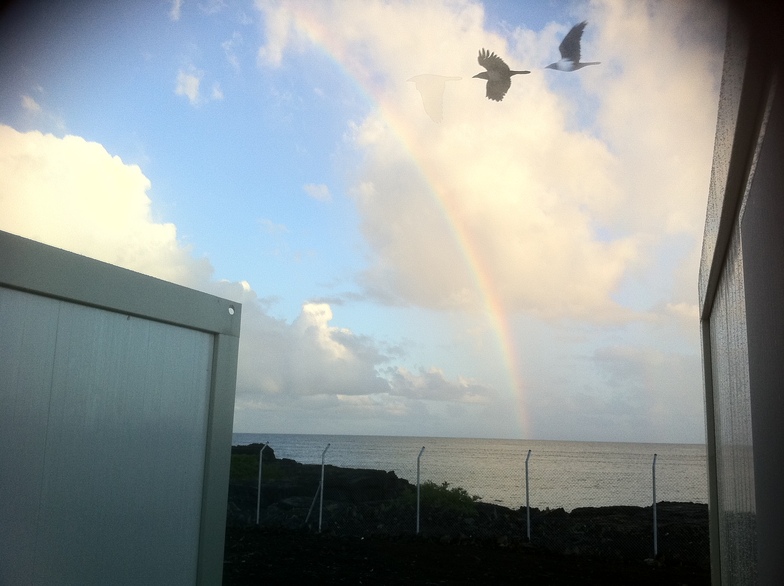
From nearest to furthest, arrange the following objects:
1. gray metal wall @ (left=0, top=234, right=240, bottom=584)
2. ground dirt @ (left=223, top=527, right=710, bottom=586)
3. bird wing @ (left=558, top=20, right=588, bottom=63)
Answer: gray metal wall @ (left=0, top=234, right=240, bottom=584)
bird wing @ (left=558, top=20, right=588, bottom=63)
ground dirt @ (left=223, top=527, right=710, bottom=586)

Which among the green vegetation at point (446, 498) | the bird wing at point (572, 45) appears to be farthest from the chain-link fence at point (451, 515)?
the bird wing at point (572, 45)

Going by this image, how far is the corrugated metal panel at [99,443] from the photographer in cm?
430

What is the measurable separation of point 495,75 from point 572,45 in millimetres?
1005

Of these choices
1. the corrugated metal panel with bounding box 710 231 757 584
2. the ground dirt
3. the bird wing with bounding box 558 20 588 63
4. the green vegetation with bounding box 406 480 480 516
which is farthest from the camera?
the green vegetation with bounding box 406 480 480 516

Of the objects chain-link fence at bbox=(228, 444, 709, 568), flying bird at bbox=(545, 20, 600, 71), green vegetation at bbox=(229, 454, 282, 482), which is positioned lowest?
chain-link fence at bbox=(228, 444, 709, 568)

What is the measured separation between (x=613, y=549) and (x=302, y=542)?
16.9 feet

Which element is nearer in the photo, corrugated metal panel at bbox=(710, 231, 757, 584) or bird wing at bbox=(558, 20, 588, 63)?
corrugated metal panel at bbox=(710, 231, 757, 584)

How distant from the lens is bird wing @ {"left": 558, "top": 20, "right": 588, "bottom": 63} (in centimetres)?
499

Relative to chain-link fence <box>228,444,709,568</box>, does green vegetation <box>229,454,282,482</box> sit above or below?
above

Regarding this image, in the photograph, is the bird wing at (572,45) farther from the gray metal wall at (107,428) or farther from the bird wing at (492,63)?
the gray metal wall at (107,428)

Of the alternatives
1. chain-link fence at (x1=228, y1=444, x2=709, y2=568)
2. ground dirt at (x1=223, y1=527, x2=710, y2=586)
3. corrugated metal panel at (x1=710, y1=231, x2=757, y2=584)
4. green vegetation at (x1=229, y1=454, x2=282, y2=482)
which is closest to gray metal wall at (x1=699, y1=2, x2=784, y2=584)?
→ corrugated metal panel at (x1=710, y1=231, x2=757, y2=584)

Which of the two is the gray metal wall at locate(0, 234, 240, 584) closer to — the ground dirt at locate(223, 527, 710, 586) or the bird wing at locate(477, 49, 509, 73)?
the bird wing at locate(477, 49, 509, 73)

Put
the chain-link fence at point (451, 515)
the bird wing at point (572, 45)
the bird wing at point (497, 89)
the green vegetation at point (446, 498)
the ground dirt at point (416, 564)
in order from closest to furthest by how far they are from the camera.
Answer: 1. the bird wing at point (572, 45)
2. the bird wing at point (497, 89)
3. the ground dirt at point (416, 564)
4. the chain-link fence at point (451, 515)
5. the green vegetation at point (446, 498)

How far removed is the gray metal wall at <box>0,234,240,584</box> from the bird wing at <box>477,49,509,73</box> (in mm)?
2844
